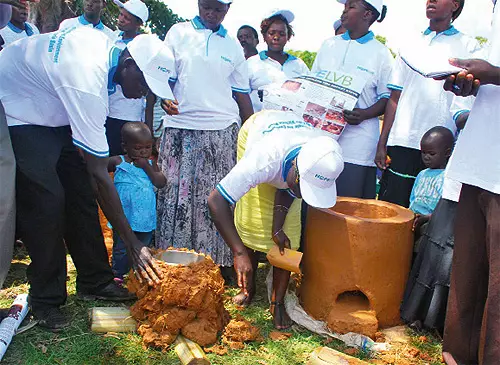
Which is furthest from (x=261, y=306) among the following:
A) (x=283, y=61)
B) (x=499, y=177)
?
(x=283, y=61)

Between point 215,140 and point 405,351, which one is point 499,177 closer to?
point 405,351

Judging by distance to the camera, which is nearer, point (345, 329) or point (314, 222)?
point (345, 329)

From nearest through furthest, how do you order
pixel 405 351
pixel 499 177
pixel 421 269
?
pixel 499 177 < pixel 405 351 < pixel 421 269

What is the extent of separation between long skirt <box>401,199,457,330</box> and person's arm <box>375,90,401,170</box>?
0.75 meters

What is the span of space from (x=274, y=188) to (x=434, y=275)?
128 cm

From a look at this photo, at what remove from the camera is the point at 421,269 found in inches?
138

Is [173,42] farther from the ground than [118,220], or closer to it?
farther from the ground

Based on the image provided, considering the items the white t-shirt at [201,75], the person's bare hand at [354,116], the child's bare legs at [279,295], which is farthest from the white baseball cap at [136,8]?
the child's bare legs at [279,295]

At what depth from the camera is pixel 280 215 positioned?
3459 mm

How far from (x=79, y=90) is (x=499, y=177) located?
2.28 m

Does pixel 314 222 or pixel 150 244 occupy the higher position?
pixel 314 222

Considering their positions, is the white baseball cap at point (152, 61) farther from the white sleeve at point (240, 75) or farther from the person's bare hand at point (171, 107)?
the white sleeve at point (240, 75)

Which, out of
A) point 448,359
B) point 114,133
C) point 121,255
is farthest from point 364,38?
point 121,255

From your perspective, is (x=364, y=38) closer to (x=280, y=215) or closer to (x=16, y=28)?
(x=280, y=215)
